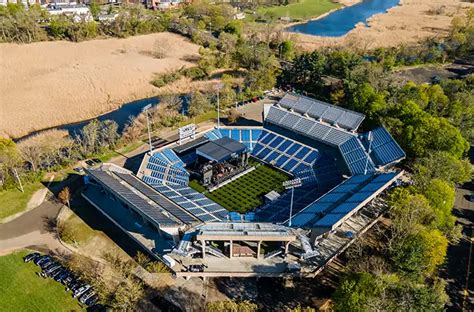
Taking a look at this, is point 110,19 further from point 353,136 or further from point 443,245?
point 443,245

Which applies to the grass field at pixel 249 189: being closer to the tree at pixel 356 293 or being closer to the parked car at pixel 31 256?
the tree at pixel 356 293

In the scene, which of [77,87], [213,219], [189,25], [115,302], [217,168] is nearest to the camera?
[115,302]

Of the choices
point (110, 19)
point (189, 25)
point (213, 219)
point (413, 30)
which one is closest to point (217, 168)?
point (213, 219)

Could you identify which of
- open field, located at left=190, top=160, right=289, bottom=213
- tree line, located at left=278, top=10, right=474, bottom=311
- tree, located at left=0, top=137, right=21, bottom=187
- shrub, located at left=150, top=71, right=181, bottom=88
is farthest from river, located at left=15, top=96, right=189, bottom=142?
tree line, located at left=278, top=10, right=474, bottom=311

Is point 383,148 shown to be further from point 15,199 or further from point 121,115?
point 121,115

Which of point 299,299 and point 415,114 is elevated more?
point 415,114

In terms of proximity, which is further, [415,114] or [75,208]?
[415,114]
